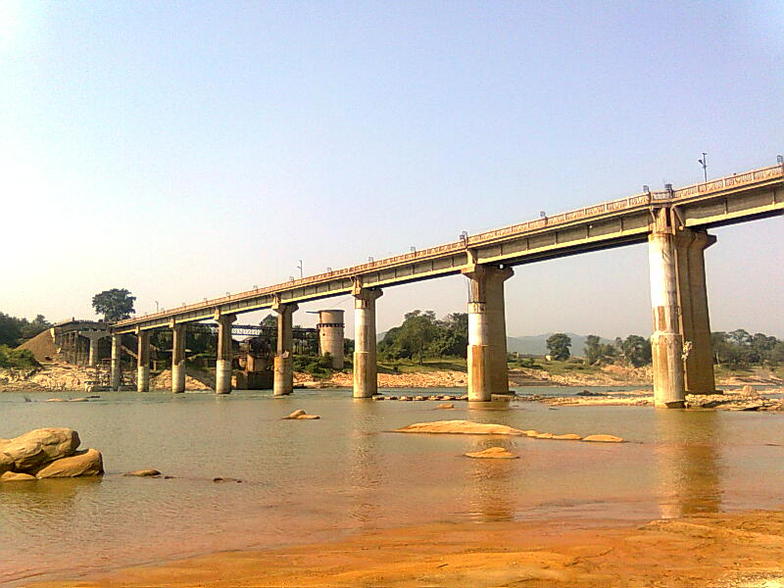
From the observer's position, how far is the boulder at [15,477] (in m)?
21.2

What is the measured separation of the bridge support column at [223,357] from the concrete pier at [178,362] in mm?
15334

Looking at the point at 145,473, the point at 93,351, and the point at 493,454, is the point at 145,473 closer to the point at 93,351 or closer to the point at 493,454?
the point at 493,454

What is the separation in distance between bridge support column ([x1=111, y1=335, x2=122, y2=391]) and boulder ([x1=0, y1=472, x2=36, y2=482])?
143 meters

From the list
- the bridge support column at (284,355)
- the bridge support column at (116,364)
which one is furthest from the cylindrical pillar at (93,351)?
the bridge support column at (284,355)

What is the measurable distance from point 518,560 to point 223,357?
126 meters

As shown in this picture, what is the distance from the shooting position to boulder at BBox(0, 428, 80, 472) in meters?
21.9

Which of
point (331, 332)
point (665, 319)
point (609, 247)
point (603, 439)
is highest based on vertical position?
point (609, 247)

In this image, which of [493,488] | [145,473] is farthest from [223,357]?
[493,488]

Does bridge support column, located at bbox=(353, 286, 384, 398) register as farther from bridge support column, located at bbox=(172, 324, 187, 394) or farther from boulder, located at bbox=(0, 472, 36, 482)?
boulder, located at bbox=(0, 472, 36, 482)

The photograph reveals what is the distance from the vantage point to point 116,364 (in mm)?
159500

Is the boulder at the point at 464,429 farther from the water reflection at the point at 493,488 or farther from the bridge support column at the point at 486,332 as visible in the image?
the bridge support column at the point at 486,332

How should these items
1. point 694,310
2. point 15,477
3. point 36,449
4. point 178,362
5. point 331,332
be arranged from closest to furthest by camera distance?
point 15,477, point 36,449, point 694,310, point 178,362, point 331,332

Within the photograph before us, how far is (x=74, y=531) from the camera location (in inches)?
556

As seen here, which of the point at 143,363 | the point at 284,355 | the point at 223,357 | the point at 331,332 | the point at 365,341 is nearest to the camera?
the point at 365,341
